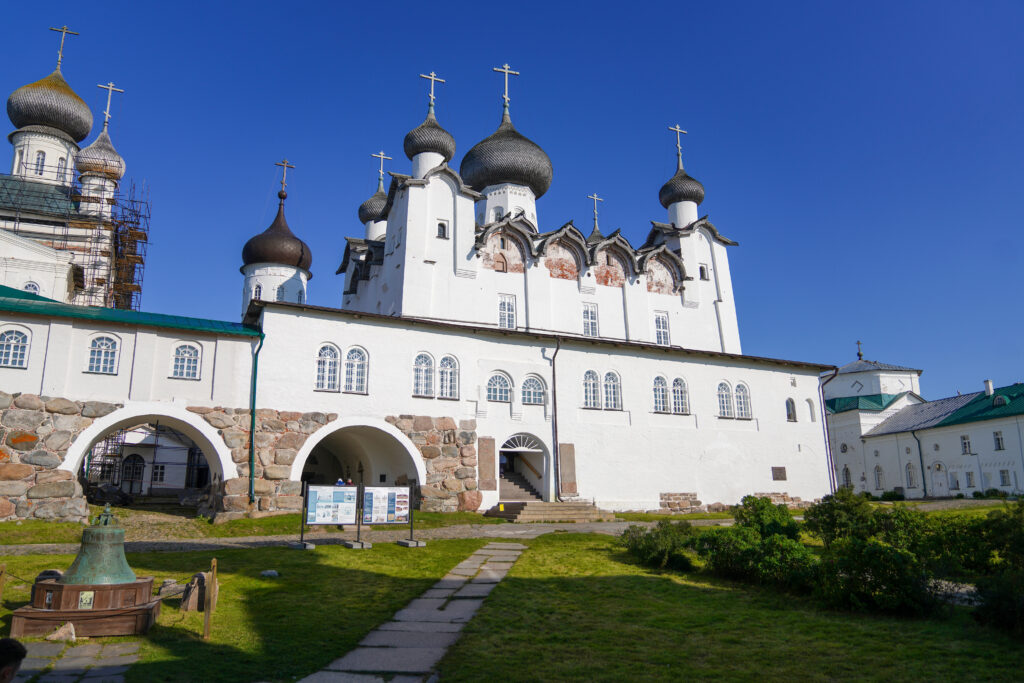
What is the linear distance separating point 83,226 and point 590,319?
26045 millimetres

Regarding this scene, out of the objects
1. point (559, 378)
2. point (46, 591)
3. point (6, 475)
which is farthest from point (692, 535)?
point (6, 475)

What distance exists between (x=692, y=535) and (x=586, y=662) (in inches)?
274

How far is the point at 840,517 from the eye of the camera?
13.5 m

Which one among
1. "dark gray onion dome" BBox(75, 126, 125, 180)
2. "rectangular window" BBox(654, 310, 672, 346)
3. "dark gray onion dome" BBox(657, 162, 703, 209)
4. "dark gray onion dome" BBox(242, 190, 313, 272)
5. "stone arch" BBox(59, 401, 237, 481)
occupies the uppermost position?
"dark gray onion dome" BBox(75, 126, 125, 180)

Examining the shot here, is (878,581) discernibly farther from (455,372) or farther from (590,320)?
(590,320)

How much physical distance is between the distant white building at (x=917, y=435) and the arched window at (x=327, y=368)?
21.6 metres

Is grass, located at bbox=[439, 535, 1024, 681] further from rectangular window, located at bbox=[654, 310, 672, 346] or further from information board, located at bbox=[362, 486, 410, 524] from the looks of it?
rectangular window, located at bbox=[654, 310, 672, 346]

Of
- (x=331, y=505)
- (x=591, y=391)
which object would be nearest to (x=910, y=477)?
(x=591, y=391)

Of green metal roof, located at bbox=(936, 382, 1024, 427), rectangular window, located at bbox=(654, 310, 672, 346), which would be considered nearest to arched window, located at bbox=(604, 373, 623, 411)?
rectangular window, located at bbox=(654, 310, 672, 346)

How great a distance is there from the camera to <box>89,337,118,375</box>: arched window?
19156 millimetres

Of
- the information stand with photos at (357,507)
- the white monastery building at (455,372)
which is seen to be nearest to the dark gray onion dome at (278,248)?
the white monastery building at (455,372)

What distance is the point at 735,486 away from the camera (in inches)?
1052

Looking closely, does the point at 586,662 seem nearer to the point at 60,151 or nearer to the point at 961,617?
the point at 961,617

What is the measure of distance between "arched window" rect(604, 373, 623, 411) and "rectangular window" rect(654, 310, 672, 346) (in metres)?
6.15
